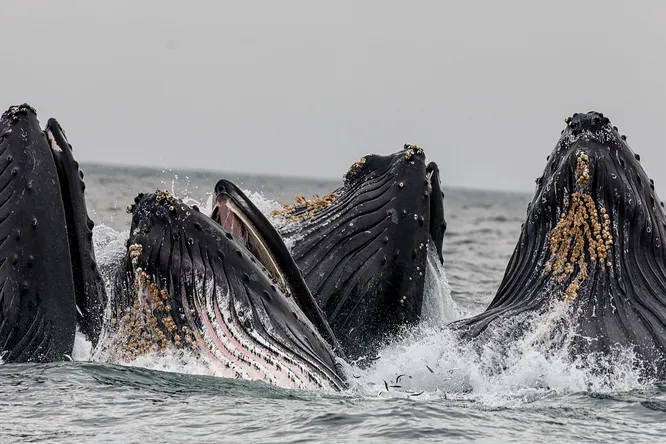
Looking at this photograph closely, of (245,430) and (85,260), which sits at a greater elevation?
(85,260)

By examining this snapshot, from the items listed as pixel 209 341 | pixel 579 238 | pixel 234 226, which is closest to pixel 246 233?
pixel 234 226

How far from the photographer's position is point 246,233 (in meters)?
10.2

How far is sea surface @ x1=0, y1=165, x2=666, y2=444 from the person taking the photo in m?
8.40

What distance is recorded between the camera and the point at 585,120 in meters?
11.2

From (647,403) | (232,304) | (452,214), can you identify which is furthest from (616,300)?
(452,214)

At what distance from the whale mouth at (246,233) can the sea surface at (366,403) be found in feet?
2.96

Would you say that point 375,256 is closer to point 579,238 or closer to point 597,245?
point 579,238

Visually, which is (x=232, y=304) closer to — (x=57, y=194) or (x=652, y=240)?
(x=57, y=194)

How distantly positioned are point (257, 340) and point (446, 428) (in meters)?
1.59

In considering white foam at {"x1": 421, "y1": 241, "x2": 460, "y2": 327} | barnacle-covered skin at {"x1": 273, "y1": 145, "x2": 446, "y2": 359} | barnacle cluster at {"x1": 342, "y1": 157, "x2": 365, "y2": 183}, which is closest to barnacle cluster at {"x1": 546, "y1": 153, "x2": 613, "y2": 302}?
barnacle-covered skin at {"x1": 273, "y1": 145, "x2": 446, "y2": 359}

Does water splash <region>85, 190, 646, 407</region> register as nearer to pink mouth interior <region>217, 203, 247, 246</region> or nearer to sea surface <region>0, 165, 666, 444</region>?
sea surface <region>0, 165, 666, 444</region>

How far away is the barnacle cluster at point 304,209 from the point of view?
12.8 metres

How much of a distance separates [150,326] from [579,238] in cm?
366

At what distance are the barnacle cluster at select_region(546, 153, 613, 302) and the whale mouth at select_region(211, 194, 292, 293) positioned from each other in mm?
2383
